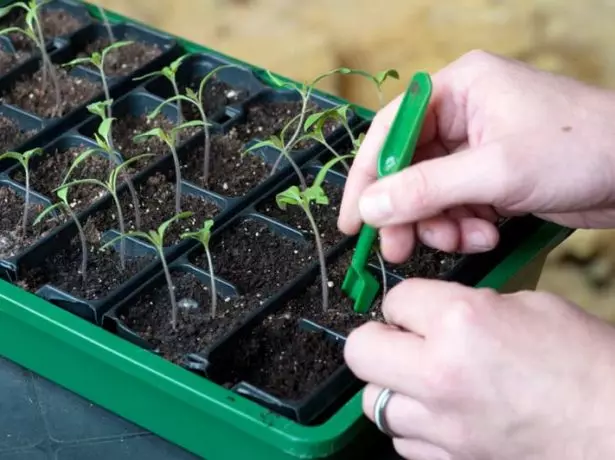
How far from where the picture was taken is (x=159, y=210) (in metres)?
1.00

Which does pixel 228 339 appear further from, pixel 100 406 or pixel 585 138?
pixel 585 138

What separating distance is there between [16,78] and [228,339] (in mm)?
509

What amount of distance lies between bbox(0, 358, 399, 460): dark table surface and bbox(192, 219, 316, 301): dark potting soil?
16 centimetres

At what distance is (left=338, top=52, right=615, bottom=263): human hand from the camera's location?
0.72 metres

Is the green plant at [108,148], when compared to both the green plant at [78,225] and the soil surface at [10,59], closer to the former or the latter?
the green plant at [78,225]

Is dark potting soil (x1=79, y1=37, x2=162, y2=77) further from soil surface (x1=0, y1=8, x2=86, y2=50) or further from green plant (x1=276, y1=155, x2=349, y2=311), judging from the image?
green plant (x1=276, y1=155, x2=349, y2=311)

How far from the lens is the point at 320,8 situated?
1.41 m

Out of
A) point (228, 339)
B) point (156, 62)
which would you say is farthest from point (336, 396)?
point (156, 62)

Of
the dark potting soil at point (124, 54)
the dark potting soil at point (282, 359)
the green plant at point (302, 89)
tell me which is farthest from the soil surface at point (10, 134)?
the dark potting soil at point (282, 359)

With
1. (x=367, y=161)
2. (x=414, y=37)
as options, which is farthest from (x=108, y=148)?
(x=414, y=37)

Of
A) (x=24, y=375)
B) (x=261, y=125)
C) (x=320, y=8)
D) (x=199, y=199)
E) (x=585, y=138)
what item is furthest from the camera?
(x=320, y=8)

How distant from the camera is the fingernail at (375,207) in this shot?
2.38ft

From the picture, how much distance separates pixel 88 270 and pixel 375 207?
322 millimetres

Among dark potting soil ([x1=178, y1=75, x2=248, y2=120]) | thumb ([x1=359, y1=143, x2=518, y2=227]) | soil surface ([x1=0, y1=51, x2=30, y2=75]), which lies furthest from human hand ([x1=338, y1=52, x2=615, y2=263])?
soil surface ([x1=0, y1=51, x2=30, y2=75])
